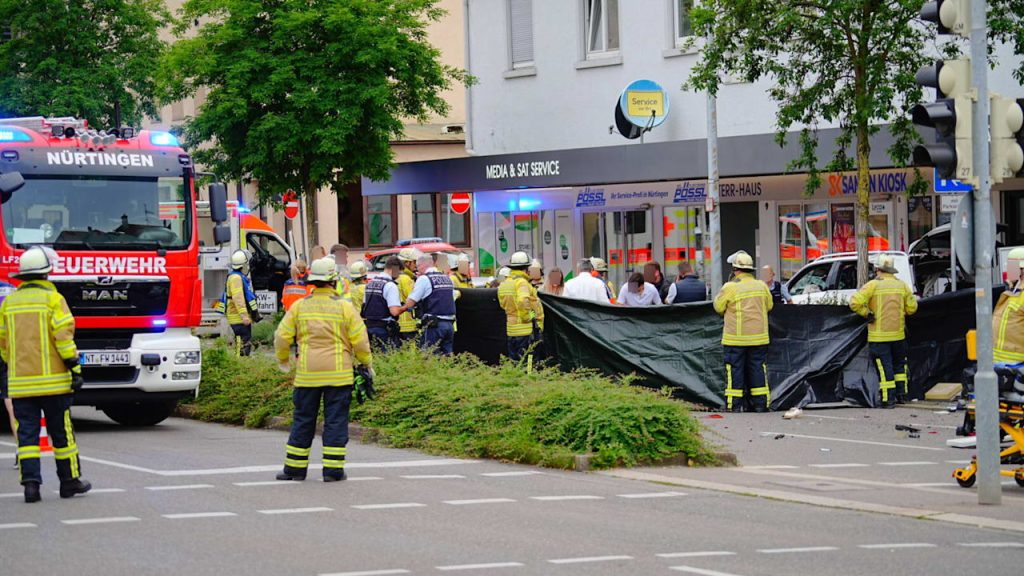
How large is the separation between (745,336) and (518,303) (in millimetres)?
3100

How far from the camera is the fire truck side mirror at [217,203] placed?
17.0m

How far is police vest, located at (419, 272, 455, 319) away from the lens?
19.4 m

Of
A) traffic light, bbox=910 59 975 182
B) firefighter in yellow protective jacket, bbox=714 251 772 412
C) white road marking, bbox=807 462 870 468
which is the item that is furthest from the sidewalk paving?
traffic light, bbox=910 59 975 182

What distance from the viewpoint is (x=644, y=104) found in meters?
31.0

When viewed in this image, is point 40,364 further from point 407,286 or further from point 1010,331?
point 407,286

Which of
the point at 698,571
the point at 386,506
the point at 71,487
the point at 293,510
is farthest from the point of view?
the point at 71,487

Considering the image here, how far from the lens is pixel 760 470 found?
43.5ft

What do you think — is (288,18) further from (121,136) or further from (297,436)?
(297,436)

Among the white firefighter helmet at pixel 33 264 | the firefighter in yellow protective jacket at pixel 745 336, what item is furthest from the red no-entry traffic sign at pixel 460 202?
the white firefighter helmet at pixel 33 264

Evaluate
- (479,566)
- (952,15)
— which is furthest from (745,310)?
(479,566)

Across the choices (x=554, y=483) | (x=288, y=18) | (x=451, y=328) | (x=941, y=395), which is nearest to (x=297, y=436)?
(x=554, y=483)

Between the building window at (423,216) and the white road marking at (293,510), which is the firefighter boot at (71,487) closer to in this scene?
the white road marking at (293,510)

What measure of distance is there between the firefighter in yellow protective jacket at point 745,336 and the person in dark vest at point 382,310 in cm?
→ 416

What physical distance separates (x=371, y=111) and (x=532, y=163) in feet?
12.3
